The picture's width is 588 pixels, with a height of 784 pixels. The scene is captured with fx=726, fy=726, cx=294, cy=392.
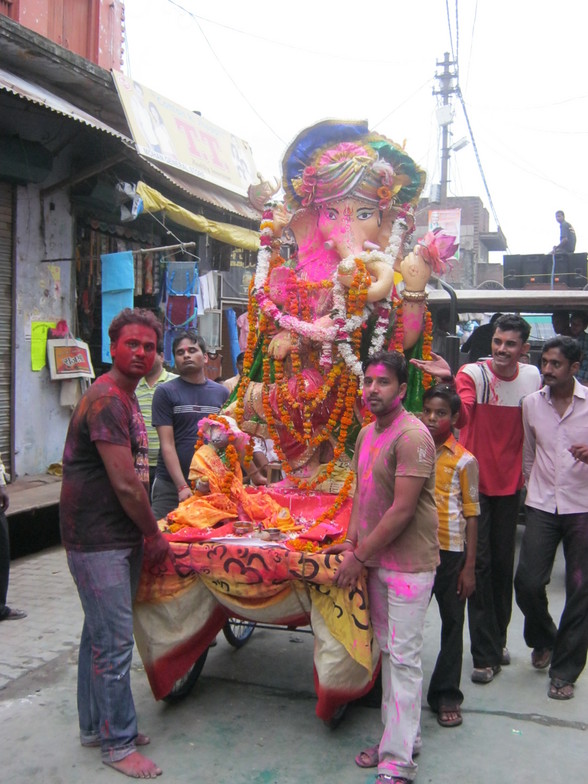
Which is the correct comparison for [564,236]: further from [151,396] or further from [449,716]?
[449,716]

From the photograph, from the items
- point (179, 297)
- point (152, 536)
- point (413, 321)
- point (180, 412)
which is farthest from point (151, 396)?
point (179, 297)

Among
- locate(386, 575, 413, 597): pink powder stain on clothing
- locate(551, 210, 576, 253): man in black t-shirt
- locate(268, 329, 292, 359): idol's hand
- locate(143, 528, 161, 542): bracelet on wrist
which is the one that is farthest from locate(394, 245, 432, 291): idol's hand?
locate(551, 210, 576, 253): man in black t-shirt

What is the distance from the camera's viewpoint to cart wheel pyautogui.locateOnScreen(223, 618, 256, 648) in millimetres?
→ 3922

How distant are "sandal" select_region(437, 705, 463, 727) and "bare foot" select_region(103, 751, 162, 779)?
1228 millimetres

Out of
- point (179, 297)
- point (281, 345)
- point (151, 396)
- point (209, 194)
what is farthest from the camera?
point (209, 194)

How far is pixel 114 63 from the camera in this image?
10359mm

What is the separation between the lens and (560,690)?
3.45 metres

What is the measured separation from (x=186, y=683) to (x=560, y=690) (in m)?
1.77

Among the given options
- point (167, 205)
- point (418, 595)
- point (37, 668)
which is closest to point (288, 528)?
point (418, 595)

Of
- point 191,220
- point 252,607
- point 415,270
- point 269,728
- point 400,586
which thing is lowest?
point 269,728

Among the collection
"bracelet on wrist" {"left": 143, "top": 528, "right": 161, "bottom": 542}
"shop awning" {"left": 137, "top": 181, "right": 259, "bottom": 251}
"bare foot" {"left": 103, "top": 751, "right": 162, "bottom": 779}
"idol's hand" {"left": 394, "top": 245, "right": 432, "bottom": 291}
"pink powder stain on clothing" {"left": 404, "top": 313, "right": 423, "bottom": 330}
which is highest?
"shop awning" {"left": 137, "top": 181, "right": 259, "bottom": 251}

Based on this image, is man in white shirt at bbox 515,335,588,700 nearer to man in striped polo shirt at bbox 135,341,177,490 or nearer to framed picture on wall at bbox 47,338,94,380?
man in striped polo shirt at bbox 135,341,177,490

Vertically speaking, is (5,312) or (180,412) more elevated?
(5,312)

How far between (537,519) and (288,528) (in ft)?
4.05
